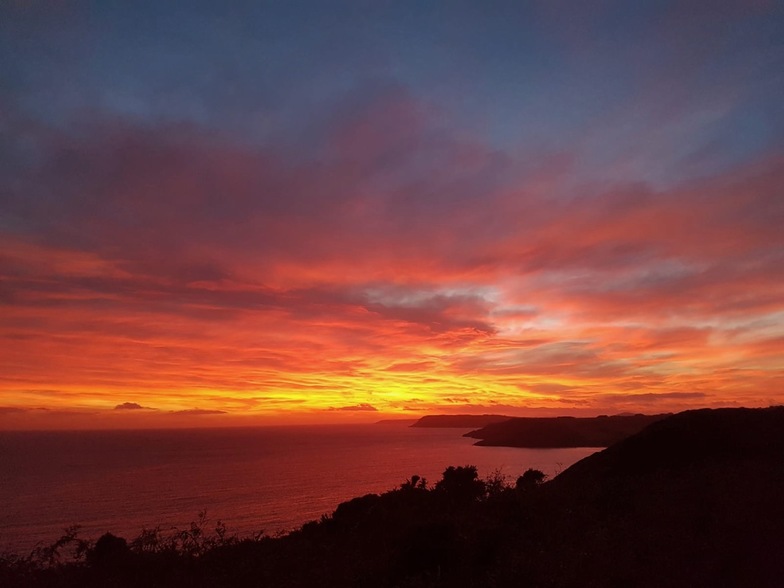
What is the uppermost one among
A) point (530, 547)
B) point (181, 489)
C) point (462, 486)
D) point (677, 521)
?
point (677, 521)

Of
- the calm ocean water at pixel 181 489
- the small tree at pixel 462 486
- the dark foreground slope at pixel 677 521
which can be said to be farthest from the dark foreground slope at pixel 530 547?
the calm ocean water at pixel 181 489

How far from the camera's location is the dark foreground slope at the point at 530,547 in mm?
11406

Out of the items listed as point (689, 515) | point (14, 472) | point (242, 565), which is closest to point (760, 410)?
point (689, 515)

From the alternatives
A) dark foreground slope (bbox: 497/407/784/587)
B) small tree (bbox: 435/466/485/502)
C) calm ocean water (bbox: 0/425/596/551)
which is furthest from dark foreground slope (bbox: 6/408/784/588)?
calm ocean water (bbox: 0/425/596/551)

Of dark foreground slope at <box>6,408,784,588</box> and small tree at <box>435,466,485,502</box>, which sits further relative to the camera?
small tree at <box>435,466,485,502</box>

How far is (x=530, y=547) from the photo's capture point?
1388cm

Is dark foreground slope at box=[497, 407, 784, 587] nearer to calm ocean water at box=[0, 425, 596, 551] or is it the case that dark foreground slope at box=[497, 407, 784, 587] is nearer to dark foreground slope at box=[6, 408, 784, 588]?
dark foreground slope at box=[6, 408, 784, 588]

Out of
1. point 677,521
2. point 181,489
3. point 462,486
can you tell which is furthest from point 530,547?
point 181,489

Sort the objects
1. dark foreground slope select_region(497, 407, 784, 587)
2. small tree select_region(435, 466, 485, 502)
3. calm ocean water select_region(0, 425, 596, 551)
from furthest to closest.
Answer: calm ocean water select_region(0, 425, 596, 551)
small tree select_region(435, 466, 485, 502)
dark foreground slope select_region(497, 407, 784, 587)

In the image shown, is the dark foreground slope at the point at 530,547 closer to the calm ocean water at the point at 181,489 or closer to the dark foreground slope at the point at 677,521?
the dark foreground slope at the point at 677,521

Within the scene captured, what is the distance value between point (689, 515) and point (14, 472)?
14303 cm

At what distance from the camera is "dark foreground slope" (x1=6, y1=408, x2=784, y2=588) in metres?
11.4

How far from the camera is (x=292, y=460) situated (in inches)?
5615

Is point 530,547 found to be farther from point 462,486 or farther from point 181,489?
point 181,489
